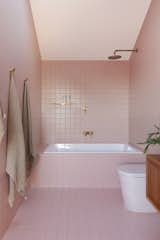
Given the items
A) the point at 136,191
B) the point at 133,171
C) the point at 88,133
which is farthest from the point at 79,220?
the point at 88,133

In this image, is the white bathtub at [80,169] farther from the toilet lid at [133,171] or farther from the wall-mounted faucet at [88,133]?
the wall-mounted faucet at [88,133]

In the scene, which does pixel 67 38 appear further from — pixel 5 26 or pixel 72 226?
pixel 72 226

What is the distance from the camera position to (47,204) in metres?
2.87

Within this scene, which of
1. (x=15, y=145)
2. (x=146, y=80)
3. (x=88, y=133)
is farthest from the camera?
(x=88, y=133)

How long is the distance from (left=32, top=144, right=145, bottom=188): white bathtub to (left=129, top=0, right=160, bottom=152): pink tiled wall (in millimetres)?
593

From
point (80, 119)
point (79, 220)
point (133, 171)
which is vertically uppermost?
point (80, 119)

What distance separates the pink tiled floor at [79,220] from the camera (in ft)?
7.09

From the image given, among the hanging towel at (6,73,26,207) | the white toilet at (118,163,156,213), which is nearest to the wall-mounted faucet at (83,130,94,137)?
the white toilet at (118,163,156,213)

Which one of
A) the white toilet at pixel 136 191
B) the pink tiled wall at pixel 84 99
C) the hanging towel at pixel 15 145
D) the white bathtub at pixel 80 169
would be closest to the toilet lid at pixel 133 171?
the white toilet at pixel 136 191

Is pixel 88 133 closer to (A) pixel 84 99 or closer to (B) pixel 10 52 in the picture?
(A) pixel 84 99

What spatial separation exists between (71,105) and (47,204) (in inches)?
89.1

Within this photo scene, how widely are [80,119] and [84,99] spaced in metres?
0.38

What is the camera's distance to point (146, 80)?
364 centimetres

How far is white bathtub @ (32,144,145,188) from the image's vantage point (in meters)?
3.47
